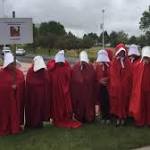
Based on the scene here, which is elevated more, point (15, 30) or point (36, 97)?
point (15, 30)

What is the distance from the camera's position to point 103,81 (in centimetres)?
1204

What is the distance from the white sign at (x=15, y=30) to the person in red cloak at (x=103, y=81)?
1657mm

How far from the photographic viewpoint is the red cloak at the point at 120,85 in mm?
11773

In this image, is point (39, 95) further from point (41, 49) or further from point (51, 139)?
point (41, 49)

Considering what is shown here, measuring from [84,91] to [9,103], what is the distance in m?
1.77

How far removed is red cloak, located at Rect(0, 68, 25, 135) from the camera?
1135 centimetres

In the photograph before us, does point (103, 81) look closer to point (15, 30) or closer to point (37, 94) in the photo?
point (37, 94)

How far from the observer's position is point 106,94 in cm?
1216

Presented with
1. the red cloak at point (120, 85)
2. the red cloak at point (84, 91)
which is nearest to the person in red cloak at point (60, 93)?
the red cloak at point (84, 91)

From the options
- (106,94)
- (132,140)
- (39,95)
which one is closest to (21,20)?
(39,95)

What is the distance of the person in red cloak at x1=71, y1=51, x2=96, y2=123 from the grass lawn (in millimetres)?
437

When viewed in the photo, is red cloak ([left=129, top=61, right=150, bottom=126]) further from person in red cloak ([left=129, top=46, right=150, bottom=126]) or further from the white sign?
the white sign

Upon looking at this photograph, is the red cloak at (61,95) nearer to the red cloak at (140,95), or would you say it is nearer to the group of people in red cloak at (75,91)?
the group of people in red cloak at (75,91)

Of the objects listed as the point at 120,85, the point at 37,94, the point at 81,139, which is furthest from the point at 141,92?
the point at 37,94
